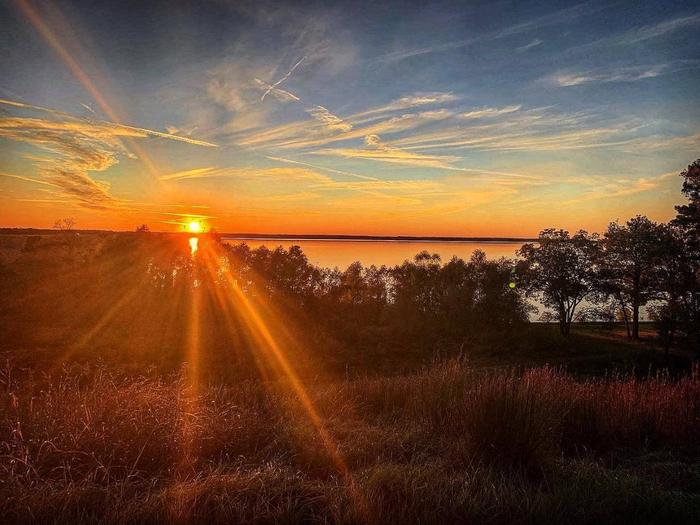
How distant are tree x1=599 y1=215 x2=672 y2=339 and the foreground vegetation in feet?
76.9

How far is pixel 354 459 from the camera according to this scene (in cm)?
553

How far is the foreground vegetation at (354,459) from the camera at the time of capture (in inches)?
156

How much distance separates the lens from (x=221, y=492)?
4191 mm

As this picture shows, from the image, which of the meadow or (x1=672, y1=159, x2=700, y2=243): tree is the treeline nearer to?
(x1=672, y1=159, x2=700, y2=243): tree

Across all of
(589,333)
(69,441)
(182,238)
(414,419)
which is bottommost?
(589,333)

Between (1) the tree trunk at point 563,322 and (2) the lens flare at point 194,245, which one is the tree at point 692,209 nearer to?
(1) the tree trunk at point 563,322

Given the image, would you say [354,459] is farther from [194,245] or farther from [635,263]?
[635,263]

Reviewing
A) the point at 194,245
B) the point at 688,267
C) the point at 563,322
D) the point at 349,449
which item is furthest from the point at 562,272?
the point at 349,449

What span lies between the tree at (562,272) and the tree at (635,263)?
97cm

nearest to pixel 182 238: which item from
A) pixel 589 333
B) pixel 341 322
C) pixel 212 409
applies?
pixel 341 322

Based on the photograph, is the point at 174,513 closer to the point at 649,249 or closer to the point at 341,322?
the point at 341,322

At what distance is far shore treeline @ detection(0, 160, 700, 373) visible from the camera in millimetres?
19984

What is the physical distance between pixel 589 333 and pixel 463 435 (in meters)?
29.4

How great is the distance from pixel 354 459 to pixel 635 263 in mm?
29561
